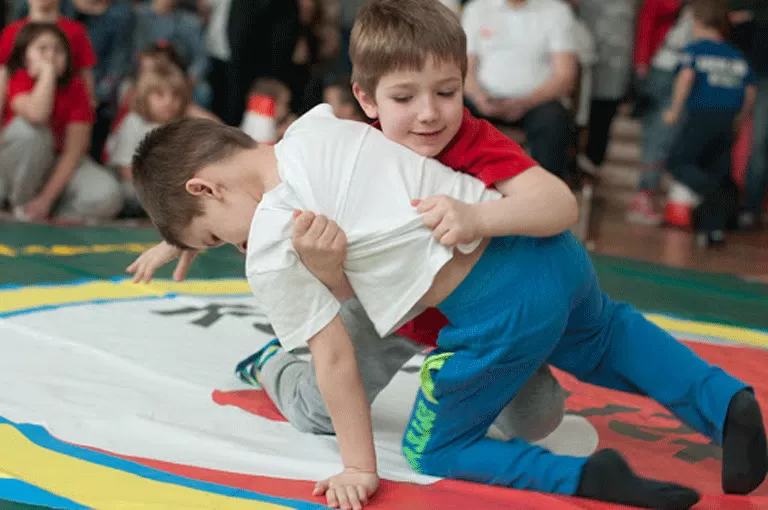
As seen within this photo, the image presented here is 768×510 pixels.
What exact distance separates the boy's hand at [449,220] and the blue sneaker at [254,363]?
728mm

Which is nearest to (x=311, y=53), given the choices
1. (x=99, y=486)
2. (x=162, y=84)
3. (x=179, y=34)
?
(x=179, y=34)

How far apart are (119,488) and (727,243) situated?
14.2 feet

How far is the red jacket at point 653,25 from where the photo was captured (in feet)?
21.5

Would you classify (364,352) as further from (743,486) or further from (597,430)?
(743,486)

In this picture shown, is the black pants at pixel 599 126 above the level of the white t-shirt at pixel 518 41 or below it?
below

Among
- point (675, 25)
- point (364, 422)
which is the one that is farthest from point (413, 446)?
point (675, 25)

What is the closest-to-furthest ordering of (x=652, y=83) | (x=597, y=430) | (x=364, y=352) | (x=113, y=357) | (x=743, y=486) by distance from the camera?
(x=743, y=486), (x=364, y=352), (x=597, y=430), (x=113, y=357), (x=652, y=83)

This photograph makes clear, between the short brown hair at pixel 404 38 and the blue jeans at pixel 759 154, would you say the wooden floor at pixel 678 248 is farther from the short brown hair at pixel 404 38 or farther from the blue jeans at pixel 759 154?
the short brown hair at pixel 404 38

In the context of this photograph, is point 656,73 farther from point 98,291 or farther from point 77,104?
point 98,291

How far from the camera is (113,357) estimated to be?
7.43 feet

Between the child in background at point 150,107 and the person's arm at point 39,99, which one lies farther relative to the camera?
the child in background at point 150,107

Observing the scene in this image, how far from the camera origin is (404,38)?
5.23ft

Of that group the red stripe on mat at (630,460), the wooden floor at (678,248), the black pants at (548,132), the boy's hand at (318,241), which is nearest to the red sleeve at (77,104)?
the black pants at (548,132)

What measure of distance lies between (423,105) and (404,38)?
0.36 feet
